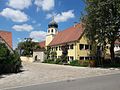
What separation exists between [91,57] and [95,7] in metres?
14.7

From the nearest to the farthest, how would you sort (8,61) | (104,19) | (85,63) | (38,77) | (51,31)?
1. (38,77)
2. (8,61)
3. (104,19)
4. (85,63)
5. (51,31)

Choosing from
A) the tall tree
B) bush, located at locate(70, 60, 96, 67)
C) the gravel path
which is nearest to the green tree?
bush, located at locate(70, 60, 96, 67)

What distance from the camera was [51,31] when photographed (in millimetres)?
66188

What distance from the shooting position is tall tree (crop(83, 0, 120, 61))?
3403 cm

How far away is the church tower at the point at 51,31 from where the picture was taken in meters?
65.2

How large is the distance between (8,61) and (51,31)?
41543 millimetres

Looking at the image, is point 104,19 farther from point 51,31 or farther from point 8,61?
point 51,31

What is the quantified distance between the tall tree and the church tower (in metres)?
29.8

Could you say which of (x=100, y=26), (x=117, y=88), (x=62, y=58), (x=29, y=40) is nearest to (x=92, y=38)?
(x=100, y=26)

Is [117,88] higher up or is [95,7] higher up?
[95,7]

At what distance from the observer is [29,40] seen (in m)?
75.6

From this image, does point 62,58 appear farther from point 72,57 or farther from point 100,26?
point 100,26

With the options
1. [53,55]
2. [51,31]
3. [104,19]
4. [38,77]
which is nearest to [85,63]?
[104,19]

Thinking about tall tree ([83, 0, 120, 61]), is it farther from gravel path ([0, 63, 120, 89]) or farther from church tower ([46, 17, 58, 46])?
church tower ([46, 17, 58, 46])
